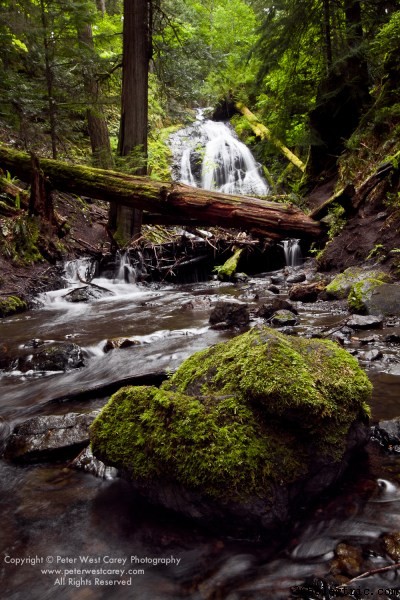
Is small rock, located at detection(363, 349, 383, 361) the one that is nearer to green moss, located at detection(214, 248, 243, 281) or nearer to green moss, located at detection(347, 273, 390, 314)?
green moss, located at detection(347, 273, 390, 314)

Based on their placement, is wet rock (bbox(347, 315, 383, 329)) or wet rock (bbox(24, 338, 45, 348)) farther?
wet rock (bbox(24, 338, 45, 348))

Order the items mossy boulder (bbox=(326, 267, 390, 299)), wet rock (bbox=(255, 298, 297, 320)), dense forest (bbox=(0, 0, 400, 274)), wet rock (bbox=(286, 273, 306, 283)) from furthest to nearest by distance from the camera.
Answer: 1. wet rock (bbox=(286, 273, 306, 283))
2. dense forest (bbox=(0, 0, 400, 274))
3. mossy boulder (bbox=(326, 267, 390, 299))
4. wet rock (bbox=(255, 298, 297, 320))

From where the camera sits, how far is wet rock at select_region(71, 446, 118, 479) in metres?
2.32

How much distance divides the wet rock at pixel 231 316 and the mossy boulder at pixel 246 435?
3.32m

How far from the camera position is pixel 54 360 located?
443 cm

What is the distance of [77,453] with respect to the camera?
2.57 m

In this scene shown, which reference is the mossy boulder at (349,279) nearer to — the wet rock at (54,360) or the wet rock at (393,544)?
the wet rock at (54,360)

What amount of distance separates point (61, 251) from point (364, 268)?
7626mm

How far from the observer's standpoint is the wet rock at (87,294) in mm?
8414

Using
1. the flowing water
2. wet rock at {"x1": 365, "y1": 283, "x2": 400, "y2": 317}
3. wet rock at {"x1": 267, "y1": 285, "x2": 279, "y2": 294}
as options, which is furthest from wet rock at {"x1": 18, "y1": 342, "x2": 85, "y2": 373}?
wet rock at {"x1": 267, "y1": 285, "x2": 279, "y2": 294}

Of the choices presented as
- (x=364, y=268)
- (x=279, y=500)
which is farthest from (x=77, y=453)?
(x=364, y=268)

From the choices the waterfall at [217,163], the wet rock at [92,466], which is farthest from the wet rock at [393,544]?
the waterfall at [217,163]

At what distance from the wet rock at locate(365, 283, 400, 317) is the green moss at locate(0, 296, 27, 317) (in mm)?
6328

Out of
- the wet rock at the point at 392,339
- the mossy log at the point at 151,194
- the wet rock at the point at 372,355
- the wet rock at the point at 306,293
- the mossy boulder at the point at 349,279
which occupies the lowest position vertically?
the wet rock at the point at 372,355
